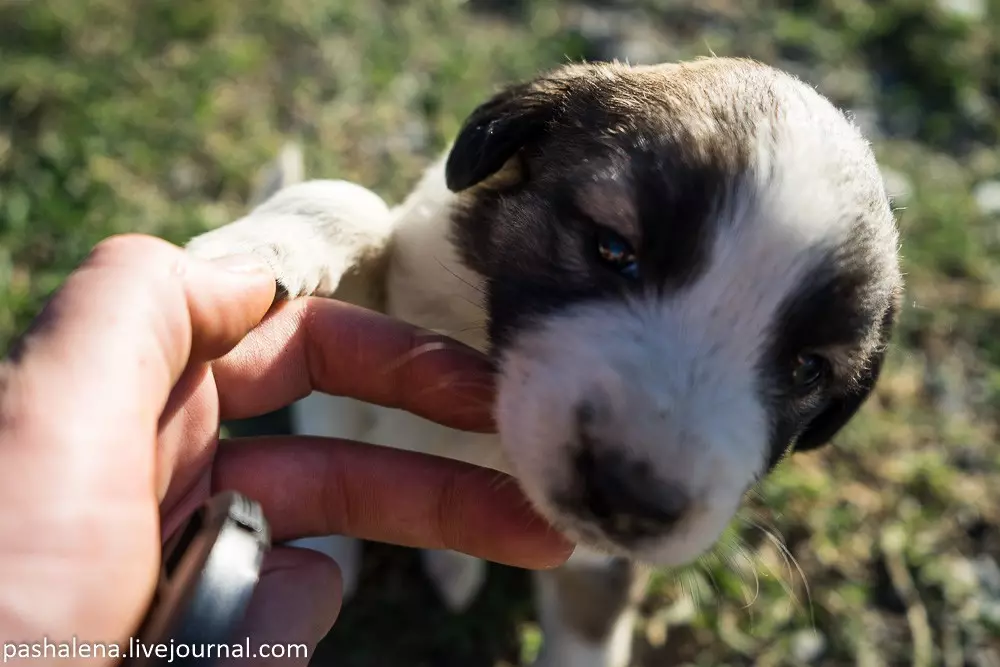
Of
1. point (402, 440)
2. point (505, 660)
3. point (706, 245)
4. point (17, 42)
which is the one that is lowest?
point (505, 660)

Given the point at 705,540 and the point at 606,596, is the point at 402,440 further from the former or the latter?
the point at 705,540

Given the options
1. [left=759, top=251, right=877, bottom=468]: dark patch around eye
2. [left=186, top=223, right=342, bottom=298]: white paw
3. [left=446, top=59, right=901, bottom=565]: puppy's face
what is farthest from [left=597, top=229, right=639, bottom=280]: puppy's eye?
[left=186, top=223, right=342, bottom=298]: white paw

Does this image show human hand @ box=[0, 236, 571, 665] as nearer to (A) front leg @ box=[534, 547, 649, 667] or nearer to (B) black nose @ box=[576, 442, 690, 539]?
(B) black nose @ box=[576, 442, 690, 539]

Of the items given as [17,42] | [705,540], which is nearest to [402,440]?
[705,540]

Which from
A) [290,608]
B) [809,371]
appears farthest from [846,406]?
[290,608]

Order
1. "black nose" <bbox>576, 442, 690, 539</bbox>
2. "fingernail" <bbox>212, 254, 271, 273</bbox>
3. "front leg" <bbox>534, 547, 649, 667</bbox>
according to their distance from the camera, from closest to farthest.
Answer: "black nose" <bbox>576, 442, 690, 539</bbox>, "fingernail" <bbox>212, 254, 271, 273</bbox>, "front leg" <bbox>534, 547, 649, 667</bbox>

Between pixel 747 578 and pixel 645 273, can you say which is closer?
pixel 645 273

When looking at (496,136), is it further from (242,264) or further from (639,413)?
(639,413)
